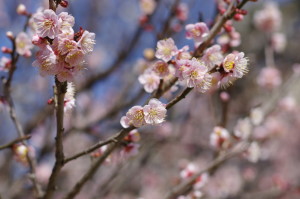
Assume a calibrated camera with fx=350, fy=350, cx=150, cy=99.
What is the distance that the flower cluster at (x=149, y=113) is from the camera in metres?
1.52

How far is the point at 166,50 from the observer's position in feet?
5.70

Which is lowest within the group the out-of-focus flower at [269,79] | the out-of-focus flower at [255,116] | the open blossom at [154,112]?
the open blossom at [154,112]

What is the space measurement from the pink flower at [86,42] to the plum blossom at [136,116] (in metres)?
Answer: 0.36

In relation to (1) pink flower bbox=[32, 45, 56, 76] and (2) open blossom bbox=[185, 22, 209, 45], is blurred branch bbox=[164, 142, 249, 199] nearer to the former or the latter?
(2) open blossom bbox=[185, 22, 209, 45]

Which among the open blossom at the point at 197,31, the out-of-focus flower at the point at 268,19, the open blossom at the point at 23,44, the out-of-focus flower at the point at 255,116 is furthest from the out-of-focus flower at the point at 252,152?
the out-of-focus flower at the point at 268,19

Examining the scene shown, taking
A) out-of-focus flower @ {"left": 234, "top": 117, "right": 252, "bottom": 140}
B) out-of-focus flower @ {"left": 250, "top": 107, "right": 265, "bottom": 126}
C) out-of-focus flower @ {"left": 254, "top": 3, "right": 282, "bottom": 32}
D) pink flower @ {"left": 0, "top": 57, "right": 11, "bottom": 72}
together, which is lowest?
out-of-focus flower @ {"left": 234, "top": 117, "right": 252, "bottom": 140}

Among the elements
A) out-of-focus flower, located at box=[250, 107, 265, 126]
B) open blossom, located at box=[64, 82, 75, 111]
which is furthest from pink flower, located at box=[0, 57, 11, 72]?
out-of-focus flower, located at box=[250, 107, 265, 126]

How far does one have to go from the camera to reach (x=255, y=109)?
327 cm

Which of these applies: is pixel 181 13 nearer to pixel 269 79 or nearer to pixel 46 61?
pixel 269 79

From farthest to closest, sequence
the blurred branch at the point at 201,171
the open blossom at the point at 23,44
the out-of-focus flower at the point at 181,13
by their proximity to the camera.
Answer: the out-of-focus flower at the point at 181,13 < the blurred branch at the point at 201,171 < the open blossom at the point at 23,44

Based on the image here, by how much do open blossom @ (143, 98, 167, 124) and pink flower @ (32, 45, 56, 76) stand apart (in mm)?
429

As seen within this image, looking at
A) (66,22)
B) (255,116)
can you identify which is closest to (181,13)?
(255,116)

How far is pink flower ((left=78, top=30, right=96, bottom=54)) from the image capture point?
1.33 metres

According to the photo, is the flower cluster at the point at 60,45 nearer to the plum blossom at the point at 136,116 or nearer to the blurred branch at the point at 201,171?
the plum blossom at the point at 136,116
